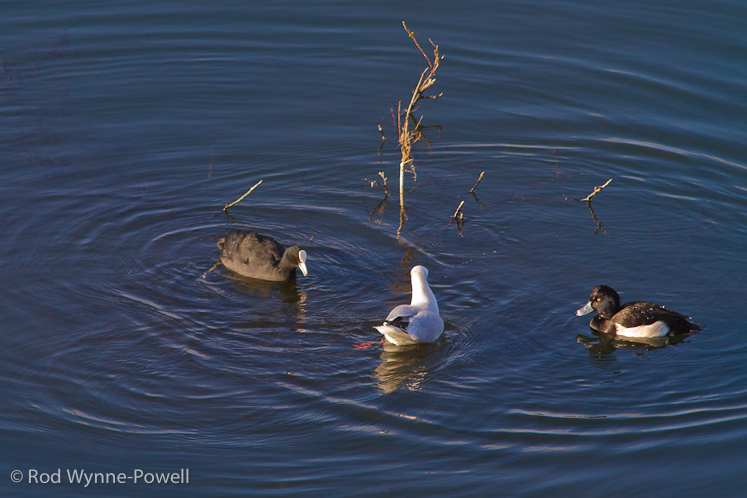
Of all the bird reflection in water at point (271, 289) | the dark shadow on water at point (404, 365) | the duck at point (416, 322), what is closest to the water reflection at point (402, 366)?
the dark shadow on water at point (404, 365)

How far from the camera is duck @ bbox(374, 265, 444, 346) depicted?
31.3ft

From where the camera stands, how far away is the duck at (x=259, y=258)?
36.4 feet

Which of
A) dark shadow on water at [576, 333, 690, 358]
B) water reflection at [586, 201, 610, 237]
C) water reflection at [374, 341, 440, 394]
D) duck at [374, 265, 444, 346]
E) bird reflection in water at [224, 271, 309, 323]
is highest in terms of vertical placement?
water reflection at [586, 201, 610, 237]

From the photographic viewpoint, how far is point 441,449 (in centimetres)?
835

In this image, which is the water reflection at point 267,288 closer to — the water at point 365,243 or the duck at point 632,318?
the water at point 365,243

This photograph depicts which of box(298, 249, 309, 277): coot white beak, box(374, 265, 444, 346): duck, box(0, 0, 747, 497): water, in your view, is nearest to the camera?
box(0, 0, 747, 497): water

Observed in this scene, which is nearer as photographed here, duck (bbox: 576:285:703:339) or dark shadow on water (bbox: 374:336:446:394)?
dark shadow on water (bbox: 374:336:446:394)

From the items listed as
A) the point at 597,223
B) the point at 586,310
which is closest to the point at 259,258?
the point at 586,310

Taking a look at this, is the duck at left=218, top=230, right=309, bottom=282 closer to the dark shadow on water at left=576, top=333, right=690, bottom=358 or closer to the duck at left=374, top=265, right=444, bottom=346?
the duck at left=374, top=265, right=444, bottom=346

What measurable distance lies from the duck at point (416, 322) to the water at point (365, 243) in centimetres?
26

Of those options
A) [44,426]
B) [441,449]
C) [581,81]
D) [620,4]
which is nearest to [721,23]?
[620,4]

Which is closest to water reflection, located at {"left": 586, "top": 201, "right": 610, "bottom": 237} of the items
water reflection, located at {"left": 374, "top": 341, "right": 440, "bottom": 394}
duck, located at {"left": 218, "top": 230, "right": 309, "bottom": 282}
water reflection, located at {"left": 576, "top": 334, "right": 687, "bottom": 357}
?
water reflection, located at {"left": 576, "top": 334, "right": 687, "bottom": 357}

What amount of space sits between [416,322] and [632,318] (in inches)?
105

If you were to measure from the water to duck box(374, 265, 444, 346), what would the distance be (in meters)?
0.26
